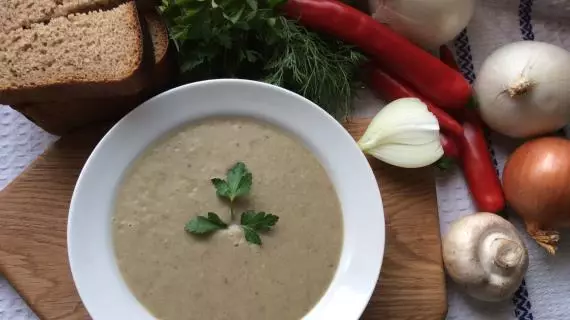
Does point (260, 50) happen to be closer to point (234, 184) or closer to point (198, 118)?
point (198, 118)

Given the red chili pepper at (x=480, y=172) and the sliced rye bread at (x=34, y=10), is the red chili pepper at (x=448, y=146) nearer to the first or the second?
the red chili pepper at (x=480, y=172)

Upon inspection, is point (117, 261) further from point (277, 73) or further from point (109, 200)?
point (277, 73)

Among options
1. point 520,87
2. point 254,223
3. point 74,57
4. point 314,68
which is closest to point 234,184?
point 254,223

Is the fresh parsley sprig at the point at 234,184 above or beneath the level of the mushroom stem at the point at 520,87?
beneath

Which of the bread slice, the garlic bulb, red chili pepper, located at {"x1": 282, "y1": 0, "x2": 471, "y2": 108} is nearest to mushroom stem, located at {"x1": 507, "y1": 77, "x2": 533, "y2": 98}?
red chili pepper, located at {"x1": 282, "y1": 0, "x2": 471, "y2": 108}

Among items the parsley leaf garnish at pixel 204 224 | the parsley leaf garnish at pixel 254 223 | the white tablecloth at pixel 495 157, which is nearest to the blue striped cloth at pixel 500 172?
the white tablecloth at pixel 495 157

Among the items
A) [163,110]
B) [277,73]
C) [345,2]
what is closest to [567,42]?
[345,2]

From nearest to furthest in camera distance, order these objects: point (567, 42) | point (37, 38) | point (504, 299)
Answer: point (37, 38) → point (504, 299) → point (567, 42)

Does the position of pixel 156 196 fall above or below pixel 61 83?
below
